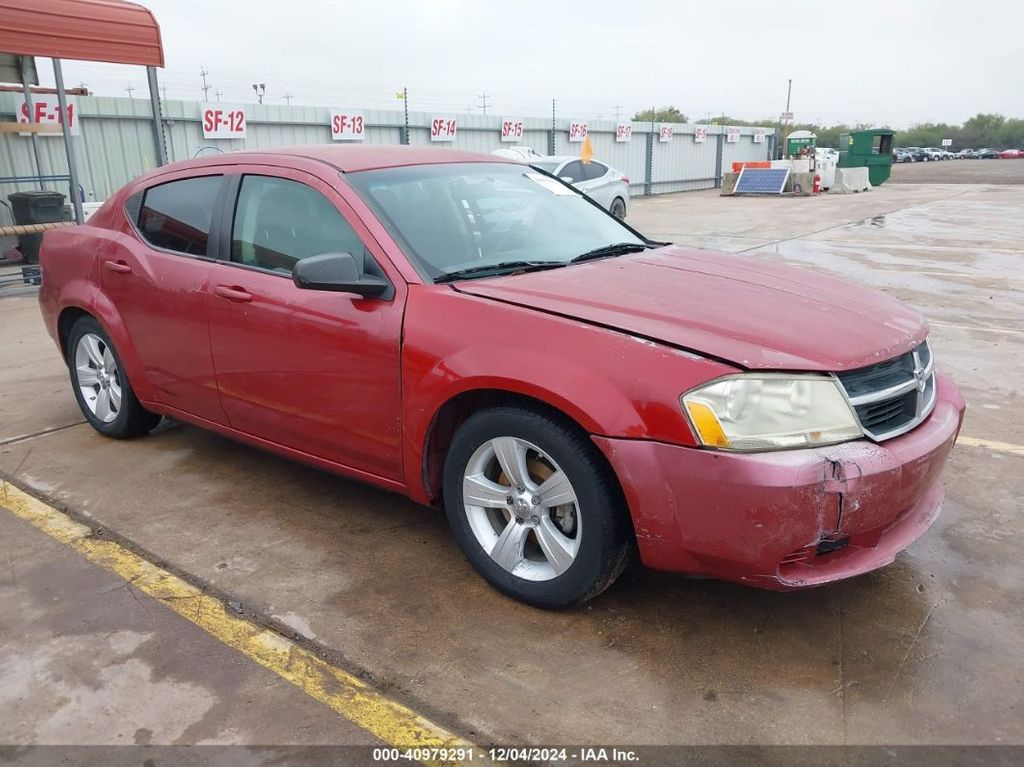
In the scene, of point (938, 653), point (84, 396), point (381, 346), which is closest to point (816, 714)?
point (938, 653)

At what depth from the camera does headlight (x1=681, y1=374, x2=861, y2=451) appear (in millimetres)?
2473

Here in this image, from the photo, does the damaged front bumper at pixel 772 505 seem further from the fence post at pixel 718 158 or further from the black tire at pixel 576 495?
the fence post at pixel 718 158

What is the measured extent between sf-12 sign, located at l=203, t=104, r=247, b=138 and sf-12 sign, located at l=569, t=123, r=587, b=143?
1136cm

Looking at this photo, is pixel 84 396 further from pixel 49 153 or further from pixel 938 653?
pixel 49 153

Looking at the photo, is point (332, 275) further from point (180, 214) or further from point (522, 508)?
point (180, 214)

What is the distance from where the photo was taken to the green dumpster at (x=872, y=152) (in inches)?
1224

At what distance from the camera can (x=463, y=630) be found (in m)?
2.89

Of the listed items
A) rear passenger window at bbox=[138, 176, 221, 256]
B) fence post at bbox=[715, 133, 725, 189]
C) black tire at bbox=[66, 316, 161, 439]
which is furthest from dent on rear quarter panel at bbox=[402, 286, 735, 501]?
fence post at bbox=[715, 133, 725, 189]

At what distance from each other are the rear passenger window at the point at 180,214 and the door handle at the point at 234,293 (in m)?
0.29

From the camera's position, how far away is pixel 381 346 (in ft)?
10.4

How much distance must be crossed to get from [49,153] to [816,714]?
44.0ft

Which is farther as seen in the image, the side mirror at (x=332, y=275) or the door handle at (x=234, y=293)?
the door handle at (x=234, y=293)

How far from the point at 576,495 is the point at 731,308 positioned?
862 mm

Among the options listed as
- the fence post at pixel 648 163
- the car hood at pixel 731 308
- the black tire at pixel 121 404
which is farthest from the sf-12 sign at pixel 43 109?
the fence post at pixel 648 163
